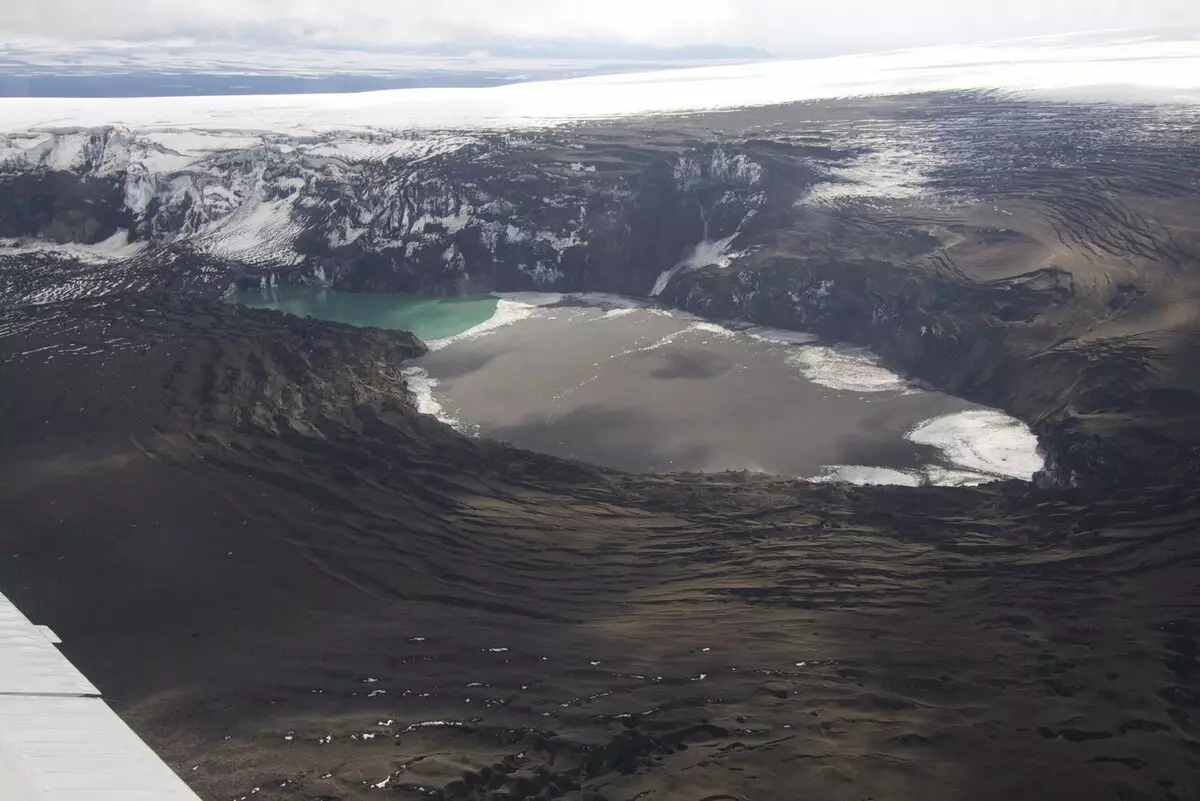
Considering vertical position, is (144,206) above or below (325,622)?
above

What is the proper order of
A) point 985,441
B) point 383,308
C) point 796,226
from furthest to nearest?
point 383,308 → point 796,226 → point 985,441

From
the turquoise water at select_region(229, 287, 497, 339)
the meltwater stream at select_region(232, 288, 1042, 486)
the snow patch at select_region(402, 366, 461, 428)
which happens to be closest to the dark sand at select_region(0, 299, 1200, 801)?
the meltwater stream at select_region(232, 288, 1042, 486)

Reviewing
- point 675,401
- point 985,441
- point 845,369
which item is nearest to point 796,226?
point 845,369

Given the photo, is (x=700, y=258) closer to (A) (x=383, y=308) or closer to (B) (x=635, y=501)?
(A) (x=383, y=308)

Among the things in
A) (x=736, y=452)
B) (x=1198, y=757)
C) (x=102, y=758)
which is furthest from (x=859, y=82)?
(x=102, y=758)

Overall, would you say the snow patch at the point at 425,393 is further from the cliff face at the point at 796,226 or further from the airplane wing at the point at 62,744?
the airplane wing at the point at 62,744

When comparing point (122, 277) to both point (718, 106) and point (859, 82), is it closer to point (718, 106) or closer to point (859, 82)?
point (718, 106)
